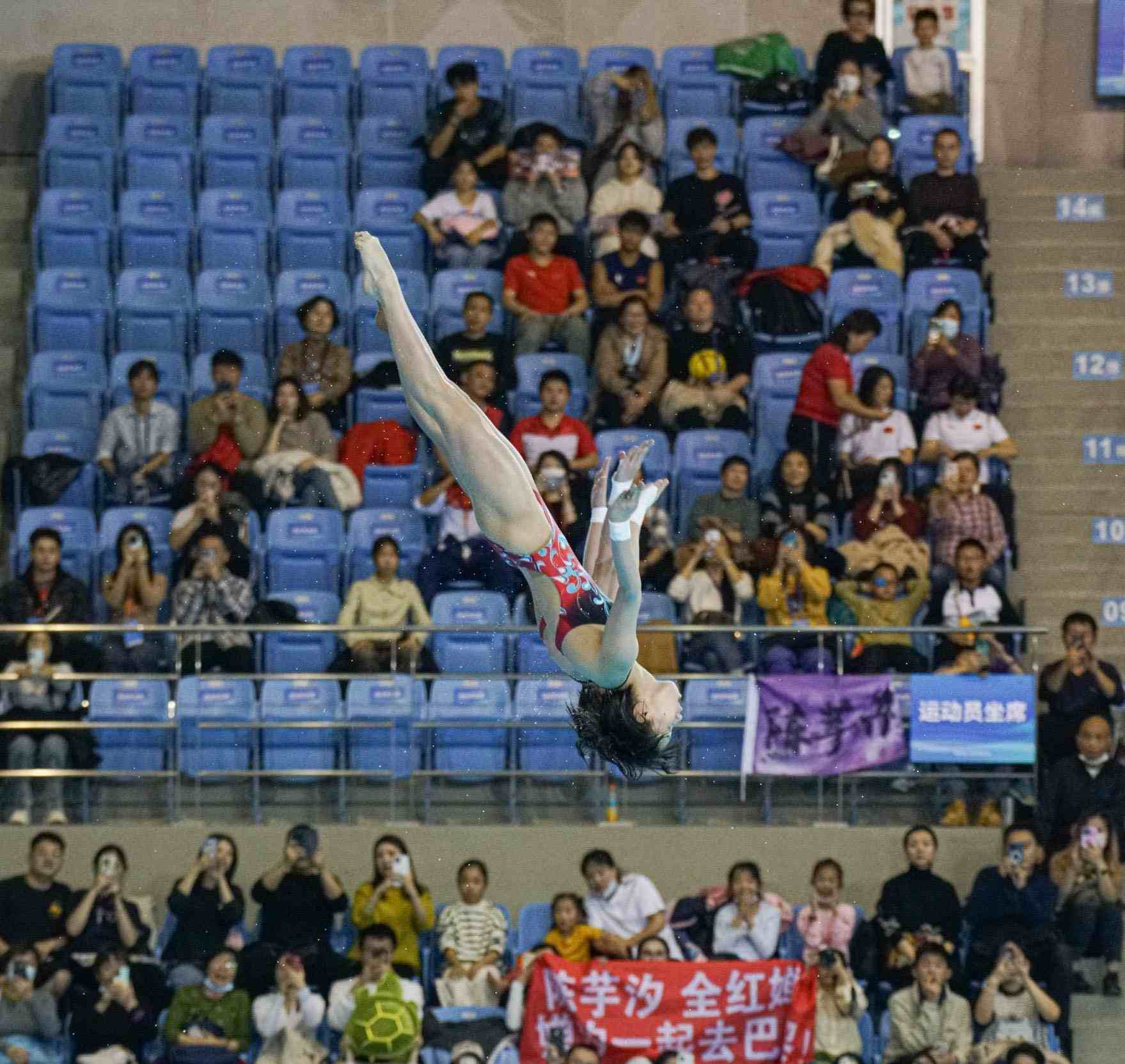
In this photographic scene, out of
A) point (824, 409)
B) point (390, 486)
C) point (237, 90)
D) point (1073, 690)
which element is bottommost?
point (1073, 690)

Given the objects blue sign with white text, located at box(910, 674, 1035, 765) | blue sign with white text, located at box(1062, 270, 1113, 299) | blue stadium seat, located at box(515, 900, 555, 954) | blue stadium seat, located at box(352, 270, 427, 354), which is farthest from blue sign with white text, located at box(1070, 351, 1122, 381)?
blue stadium seat, located at box(515, 900, 555, 954)

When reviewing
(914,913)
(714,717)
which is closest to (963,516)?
(714,717)

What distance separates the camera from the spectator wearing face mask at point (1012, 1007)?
8812 millimetres

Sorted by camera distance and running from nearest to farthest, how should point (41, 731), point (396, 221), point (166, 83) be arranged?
point (41, 731)
point (396, 221)
point (166, 83)

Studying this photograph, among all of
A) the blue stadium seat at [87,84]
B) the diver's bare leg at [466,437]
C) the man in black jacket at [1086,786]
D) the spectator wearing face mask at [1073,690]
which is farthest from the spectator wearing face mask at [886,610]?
the blue stadium seat at [87,84]

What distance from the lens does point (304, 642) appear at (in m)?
10.1

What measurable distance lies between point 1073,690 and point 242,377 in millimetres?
4346

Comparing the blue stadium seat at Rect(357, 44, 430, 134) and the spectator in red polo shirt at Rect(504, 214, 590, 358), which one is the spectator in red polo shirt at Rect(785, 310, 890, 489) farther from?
the blue stadium seat at Rect(357, 44, 430, 134)

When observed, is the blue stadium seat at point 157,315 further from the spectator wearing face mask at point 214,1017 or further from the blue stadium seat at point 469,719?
the spectator wearing face mask at point 214,1017

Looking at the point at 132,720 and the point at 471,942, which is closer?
the point at 471,942

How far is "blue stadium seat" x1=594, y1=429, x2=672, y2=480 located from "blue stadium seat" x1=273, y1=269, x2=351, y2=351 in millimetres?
1686

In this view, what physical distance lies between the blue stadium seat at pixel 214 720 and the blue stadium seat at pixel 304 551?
0.70m

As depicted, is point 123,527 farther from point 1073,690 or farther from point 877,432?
point 1073,690

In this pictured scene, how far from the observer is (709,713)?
9.77 metres
